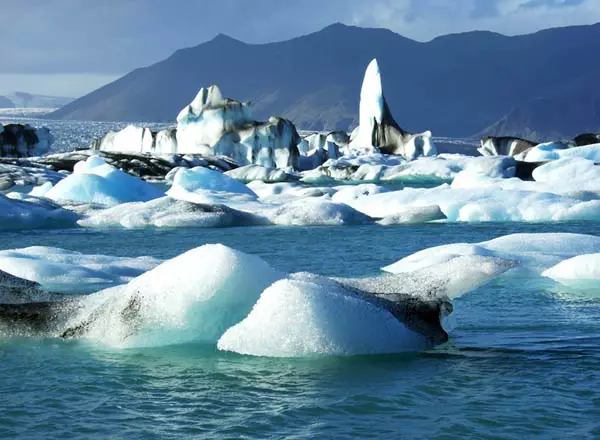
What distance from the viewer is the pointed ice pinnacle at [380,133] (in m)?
60.5

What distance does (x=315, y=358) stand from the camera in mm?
5785

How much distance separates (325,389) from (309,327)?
657 mm

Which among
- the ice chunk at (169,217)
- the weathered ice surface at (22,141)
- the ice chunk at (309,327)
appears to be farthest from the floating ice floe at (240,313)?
the weathered ice surface at (22,141)

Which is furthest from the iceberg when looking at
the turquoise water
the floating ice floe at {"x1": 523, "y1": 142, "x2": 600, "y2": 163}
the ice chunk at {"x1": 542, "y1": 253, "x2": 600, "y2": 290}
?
the turquoise water

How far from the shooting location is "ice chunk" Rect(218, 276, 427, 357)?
5.76 meters

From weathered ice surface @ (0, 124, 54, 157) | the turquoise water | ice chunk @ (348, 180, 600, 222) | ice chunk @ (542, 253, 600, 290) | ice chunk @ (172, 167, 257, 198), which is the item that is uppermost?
weathered ice surface @ (0, 124, 54, 157)

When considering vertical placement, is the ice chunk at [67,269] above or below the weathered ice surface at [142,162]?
below

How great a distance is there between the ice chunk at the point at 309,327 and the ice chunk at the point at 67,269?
3.53 metres

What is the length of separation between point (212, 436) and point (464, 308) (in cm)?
411

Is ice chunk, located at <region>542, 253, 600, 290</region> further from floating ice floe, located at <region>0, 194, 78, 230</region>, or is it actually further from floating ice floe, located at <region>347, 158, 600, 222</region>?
floating ice floe, located at <region>0, 194, 78, 230</region>

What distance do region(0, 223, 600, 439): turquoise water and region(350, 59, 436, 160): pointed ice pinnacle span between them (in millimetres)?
53387

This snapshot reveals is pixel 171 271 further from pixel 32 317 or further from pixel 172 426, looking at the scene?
pixel 172 426

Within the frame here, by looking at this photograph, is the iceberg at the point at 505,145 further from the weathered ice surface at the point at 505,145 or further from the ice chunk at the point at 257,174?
the ice chunk at the point at 257,174

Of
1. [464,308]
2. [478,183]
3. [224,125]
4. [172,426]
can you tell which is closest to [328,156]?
[224,125]
